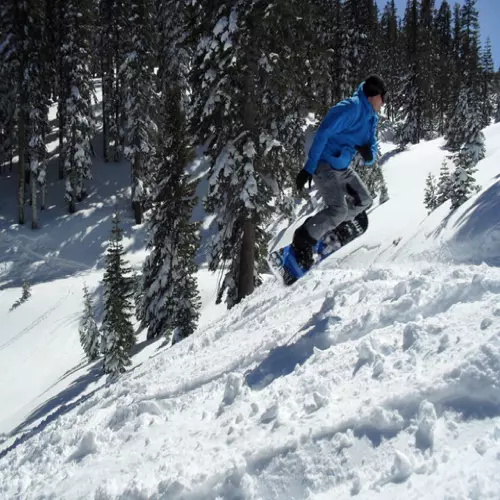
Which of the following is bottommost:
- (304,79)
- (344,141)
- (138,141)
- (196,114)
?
(344,141)

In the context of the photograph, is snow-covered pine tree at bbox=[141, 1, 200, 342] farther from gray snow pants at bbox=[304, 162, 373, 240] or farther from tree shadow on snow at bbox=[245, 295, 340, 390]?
tree shadow on snow at bbox=[245, 295, 340, 390]

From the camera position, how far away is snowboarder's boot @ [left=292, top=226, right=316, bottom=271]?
6480 millimetres

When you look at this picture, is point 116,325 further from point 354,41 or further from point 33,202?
point 354,41

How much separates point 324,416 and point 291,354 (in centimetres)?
128

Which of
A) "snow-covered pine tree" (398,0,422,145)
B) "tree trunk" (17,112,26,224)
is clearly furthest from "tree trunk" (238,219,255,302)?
"snow-covered pine tree" (398,0,422,145)

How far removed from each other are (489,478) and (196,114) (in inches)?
459

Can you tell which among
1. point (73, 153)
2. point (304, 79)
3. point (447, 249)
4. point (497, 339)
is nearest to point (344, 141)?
point (447, 249)

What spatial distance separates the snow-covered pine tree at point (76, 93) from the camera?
30.8 meters

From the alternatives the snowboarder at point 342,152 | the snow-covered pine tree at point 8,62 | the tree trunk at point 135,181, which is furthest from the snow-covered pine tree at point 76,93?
the snowboarder at point 342,152

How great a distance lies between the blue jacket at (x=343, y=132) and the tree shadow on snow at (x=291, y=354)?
207 cm

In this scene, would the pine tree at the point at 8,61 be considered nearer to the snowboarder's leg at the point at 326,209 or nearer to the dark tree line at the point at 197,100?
the dark tree line at the point at 197,100

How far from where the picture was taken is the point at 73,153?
31.3 m

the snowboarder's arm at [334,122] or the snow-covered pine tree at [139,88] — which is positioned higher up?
the snow-covered pine tree at [139,88]

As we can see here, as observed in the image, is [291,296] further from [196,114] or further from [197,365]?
[196,114]
